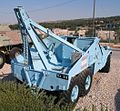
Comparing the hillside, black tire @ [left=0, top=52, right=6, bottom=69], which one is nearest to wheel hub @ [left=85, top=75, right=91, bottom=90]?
black tire @ [left=0, top=52, right=6, bottom=69]

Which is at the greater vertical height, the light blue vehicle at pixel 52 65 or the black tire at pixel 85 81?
the light blue vehicle at pixel 52 65

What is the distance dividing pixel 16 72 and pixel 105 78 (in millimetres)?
3744

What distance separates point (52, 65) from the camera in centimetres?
870

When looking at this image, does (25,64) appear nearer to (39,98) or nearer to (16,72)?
(16,72)

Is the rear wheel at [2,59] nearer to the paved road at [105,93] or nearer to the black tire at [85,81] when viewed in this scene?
the paved road at [105,93]

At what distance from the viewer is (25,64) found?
7.79 metres

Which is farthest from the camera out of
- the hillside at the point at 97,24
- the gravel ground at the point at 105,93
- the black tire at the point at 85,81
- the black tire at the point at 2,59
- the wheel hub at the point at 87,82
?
the hillside at the point at 97,24

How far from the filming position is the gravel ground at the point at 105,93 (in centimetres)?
758

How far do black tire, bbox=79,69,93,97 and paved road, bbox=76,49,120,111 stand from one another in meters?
0.18

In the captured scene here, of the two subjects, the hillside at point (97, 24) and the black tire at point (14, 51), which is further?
the hillside at point (97, 24)

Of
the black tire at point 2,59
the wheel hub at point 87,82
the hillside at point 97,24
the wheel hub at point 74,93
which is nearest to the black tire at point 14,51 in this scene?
the black tire at point 2,59

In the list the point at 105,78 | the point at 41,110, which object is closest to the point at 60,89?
the point at 41,110

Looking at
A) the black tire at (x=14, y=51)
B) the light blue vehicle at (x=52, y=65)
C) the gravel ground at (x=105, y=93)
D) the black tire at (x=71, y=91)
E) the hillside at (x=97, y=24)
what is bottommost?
the hillside at (x=97, y=24)

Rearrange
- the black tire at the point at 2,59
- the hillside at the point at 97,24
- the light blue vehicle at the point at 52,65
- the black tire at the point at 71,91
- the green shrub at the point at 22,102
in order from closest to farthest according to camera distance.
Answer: the green shrub at the point at 22,102 → the black tire at the point at 71,91 → the light blue vehicle at the point at 52,65 → the black tire at the point at 2,59 → the hillside at the point at 97,24
